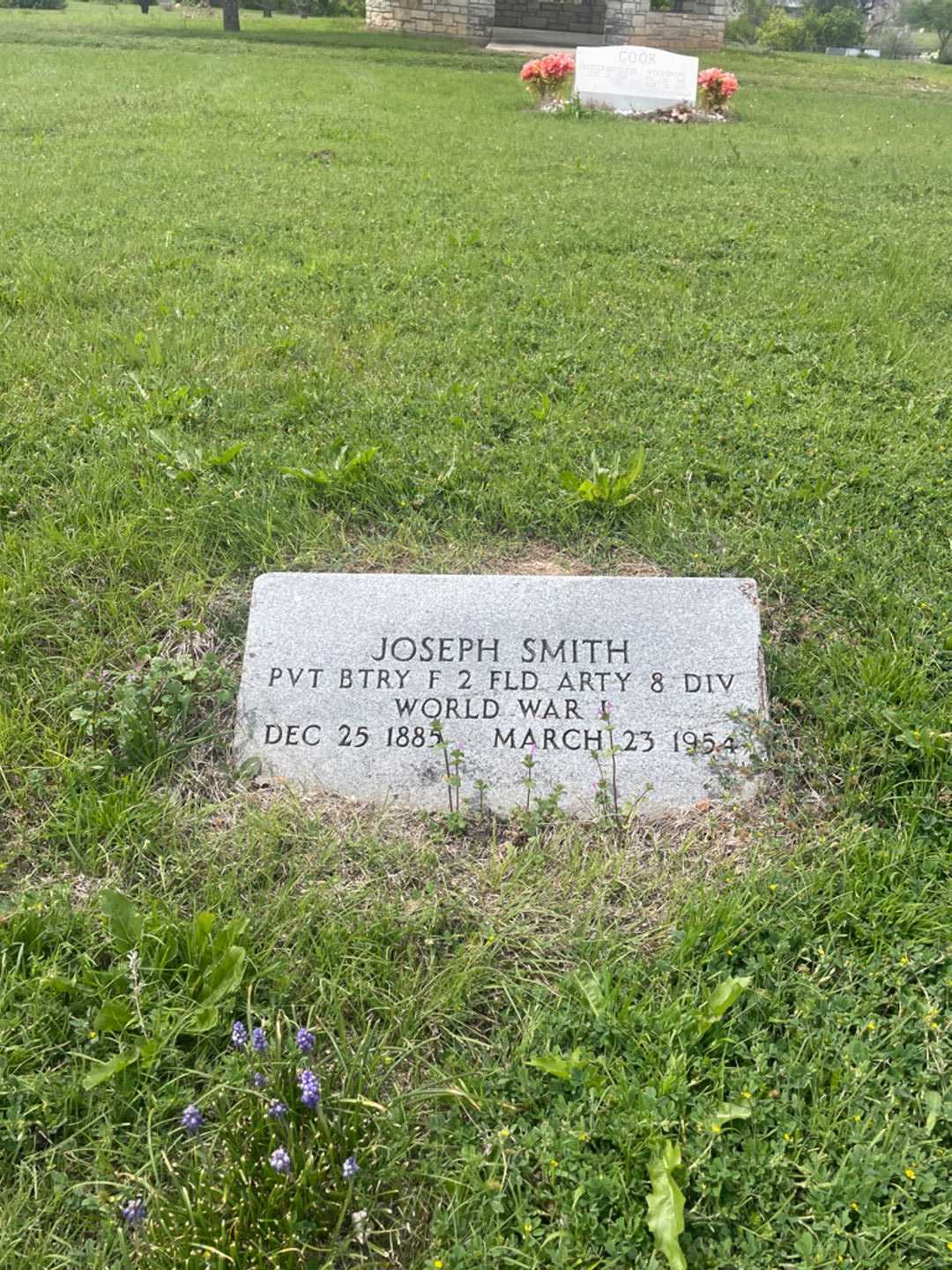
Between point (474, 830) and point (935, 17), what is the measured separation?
67921 millimetres

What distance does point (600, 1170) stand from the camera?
1729mm

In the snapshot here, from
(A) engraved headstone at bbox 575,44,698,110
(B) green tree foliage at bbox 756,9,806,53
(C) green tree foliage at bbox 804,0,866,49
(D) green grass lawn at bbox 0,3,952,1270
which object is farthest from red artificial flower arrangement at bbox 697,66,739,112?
(C) green tree foliage at bbox 804,0,866,49

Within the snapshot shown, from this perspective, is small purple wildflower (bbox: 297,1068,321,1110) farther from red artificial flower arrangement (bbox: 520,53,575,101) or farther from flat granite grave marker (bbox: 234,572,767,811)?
red artificial flower arrangement (bbox: 520,53,575,101)

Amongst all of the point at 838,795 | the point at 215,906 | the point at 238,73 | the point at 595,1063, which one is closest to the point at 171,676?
the point at 215,906

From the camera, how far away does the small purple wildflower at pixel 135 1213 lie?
5.35 feet

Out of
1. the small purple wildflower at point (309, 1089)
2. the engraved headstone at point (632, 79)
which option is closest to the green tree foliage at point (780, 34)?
the engraved headstone at point (632, 79)

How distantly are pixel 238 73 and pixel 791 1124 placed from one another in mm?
16655

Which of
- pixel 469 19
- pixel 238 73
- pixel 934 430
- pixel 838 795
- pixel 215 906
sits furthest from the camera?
pixel 469 19

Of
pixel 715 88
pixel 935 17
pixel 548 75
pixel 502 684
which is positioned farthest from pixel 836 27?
pixel 502 684

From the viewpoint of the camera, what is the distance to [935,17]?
5303 centimetres

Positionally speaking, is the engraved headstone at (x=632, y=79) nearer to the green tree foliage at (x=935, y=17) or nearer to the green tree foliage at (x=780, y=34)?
the green tree foliage at (x=780, y=34)

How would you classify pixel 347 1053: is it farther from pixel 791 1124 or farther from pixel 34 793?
pixel 34 793

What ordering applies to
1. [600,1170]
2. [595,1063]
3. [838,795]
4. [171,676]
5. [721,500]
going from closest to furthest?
1. [600,1170]
2. [595,1063]
3. [838,795]
4. [171,676]
5. [721,500]

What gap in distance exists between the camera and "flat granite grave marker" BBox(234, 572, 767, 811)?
2.55 metres
